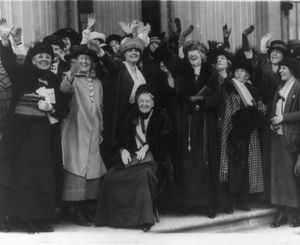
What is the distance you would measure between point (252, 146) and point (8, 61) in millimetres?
2137

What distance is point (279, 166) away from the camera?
4.91 metres

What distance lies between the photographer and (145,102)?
4.65 meters

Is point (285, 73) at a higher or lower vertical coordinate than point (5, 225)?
higher

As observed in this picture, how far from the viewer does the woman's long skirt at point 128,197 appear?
14.7 feet

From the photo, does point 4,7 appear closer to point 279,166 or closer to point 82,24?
point 82,24

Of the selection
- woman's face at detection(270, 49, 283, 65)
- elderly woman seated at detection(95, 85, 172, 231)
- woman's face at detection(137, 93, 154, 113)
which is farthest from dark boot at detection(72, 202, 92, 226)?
woman's face at detection(270, 49, 283, 65)

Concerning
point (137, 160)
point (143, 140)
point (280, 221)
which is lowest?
point (280, 221)

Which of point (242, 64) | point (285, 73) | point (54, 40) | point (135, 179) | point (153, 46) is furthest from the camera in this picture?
point (153, 46)

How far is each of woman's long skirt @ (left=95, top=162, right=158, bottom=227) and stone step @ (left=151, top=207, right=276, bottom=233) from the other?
178 mm

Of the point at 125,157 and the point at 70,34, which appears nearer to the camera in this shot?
the point at 125,157

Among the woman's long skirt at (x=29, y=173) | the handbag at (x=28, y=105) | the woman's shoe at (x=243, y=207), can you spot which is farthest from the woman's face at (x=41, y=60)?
the woman's shoe at (x=243, y=207)

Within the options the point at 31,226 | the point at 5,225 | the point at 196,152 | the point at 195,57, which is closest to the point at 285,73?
the point at 195,57

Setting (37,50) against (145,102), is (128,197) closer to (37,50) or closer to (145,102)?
(145,102)

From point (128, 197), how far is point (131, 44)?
1249 millimetres
